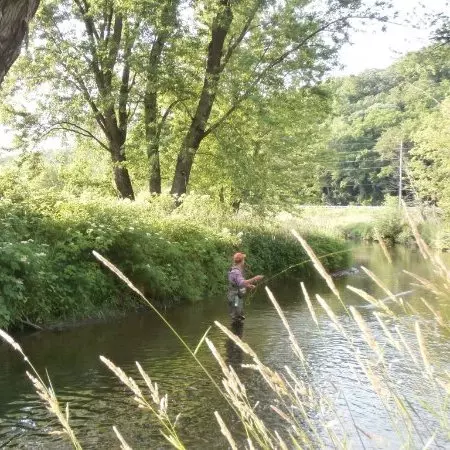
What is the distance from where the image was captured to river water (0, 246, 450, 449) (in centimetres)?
642

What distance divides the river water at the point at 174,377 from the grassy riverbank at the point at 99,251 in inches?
24.2

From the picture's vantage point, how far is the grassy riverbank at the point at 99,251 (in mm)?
Answer: 11344

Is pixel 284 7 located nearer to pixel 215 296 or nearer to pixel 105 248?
pixel 215 296

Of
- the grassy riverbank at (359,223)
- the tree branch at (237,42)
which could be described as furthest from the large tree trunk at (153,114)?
the grassy riverbank at (359,223)

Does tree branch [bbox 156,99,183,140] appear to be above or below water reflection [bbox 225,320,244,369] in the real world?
above

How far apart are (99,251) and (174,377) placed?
5.87 m

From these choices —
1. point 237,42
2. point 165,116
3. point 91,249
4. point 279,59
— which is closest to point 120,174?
point 165,116

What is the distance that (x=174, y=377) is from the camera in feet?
28.8

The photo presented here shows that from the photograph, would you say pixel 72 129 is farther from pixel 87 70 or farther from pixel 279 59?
pixel 279 59

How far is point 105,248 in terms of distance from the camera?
1360 cm

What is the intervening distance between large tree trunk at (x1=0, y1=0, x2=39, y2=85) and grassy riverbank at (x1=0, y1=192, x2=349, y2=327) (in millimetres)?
5841

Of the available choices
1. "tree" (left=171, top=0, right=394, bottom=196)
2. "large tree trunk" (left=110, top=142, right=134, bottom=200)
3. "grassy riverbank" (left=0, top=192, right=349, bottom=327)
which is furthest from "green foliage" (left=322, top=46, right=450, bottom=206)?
"large tree trunk" (left=110, top=142, right=134, bottom=200)

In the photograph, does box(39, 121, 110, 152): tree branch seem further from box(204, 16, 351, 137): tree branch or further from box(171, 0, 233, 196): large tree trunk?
box(204, 16, 351, 137): tree branch

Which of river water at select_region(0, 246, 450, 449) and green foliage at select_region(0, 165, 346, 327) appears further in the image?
green foliage at select_region(0, 165, 346, 327)
